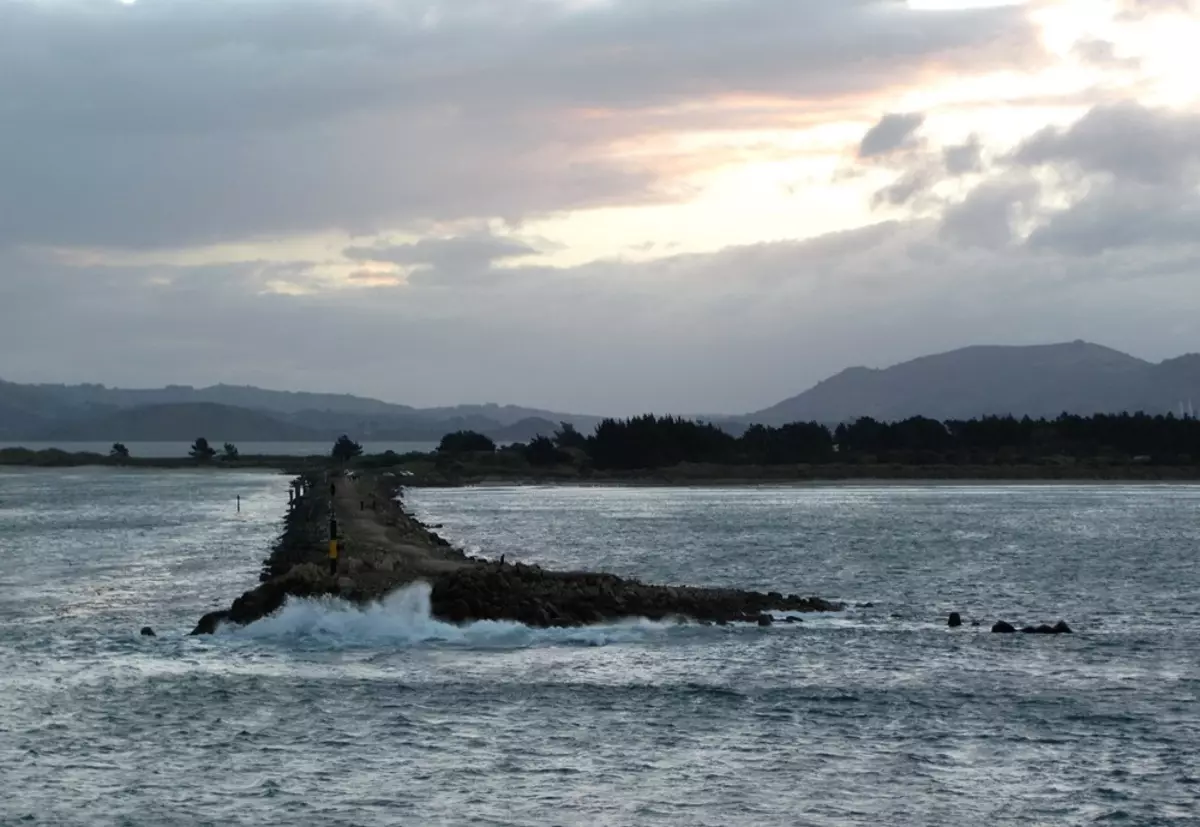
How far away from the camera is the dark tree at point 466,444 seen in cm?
15438

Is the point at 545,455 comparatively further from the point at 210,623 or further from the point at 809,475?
the point at 210,623

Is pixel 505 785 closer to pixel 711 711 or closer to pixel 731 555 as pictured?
pixel 711 711

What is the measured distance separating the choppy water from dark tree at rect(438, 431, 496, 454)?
111 metres

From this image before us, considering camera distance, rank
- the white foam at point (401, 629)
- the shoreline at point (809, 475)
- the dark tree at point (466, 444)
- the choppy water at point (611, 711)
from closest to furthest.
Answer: the choppy water at point (611, 711), the white foam at point (401, 629), the shoreline at point (809, 475), the dark tree at point (466, 444)

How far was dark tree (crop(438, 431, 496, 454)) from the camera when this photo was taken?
154m

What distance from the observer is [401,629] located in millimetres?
27719

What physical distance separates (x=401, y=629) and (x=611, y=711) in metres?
8.30

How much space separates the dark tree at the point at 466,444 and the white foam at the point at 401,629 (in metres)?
123

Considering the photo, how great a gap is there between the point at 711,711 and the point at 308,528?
120 feet

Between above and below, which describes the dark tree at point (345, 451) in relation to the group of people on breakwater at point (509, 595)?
above

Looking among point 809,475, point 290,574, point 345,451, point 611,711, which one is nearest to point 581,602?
point 290,574

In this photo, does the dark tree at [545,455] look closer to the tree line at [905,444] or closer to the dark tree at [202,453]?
the tree line at [905,444]

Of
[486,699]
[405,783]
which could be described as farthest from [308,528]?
[405,783]

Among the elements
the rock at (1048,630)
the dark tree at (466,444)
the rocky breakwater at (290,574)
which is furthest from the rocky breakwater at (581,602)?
the dark tree at (466,444)
